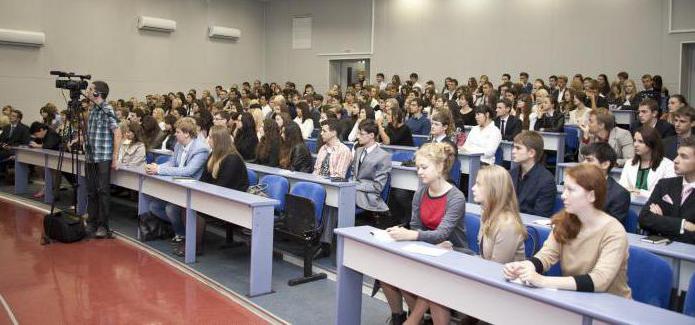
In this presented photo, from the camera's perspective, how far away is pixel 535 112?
857 cm

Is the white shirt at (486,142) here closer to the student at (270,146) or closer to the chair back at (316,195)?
the student at (270,146)

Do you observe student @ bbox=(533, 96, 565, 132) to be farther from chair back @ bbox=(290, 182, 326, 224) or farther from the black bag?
the black bag

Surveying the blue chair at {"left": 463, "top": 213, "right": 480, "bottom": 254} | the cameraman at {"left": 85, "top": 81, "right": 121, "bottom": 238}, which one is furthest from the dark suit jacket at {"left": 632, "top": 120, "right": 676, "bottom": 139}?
the cameraman at {"left": 85, "top": 81, "right": 121, "bottom": 238}

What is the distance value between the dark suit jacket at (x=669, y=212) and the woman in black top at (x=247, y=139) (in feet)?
16.1

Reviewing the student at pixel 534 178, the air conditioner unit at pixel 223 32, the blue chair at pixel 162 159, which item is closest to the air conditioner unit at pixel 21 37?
the air conditioner unit at pixel 223 32

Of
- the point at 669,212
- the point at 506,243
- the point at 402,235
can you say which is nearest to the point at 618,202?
the point at 669,212

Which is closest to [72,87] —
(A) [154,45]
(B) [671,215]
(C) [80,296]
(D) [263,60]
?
(C) [80,296]

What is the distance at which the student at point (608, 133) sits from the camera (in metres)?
5.30

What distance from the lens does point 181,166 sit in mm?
5988

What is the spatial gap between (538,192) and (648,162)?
998 millimetres

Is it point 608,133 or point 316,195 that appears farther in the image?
point 608,133

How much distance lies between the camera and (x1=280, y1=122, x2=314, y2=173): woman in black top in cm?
636

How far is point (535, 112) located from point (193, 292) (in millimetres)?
6022

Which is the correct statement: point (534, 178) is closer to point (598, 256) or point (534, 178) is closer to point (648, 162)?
point (648, 162)
